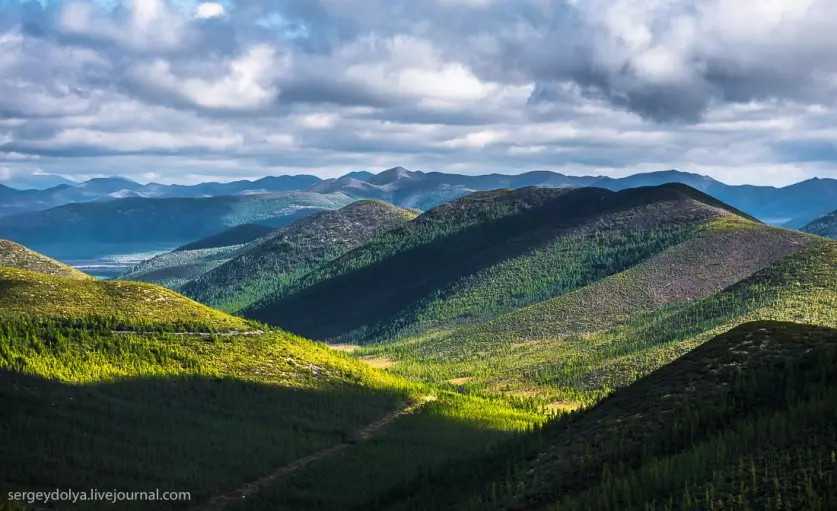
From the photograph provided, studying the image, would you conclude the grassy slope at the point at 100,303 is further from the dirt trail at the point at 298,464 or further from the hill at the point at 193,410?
the dirt trail at the point at 298,464

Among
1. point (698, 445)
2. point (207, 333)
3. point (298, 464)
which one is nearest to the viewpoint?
point (698, 445)

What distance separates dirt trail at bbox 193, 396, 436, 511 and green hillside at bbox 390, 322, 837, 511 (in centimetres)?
1890

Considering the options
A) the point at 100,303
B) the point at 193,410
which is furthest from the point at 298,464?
the point at 100,303

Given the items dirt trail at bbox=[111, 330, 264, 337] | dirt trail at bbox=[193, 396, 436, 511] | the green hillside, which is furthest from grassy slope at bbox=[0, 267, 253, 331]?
the green hillside

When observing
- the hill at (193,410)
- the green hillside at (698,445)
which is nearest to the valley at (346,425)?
the green hillside at (698,445)

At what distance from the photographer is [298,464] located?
12450cm

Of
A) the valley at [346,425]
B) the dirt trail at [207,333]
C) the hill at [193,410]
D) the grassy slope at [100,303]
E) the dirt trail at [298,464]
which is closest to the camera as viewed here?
the valley at [346,425]

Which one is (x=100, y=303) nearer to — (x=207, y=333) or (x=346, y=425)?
(x=207, y=333)

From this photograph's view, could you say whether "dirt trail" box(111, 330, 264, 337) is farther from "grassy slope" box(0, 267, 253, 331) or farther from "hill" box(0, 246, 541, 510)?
"grassy slope" box(0, 267, 253, 331)

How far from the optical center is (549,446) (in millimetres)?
103875

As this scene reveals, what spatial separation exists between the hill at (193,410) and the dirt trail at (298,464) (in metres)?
0.29

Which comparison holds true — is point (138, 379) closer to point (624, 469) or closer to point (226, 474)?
point (226, 474)

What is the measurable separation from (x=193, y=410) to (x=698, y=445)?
271 feet

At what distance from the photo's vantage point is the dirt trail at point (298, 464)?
10456 centimetres
